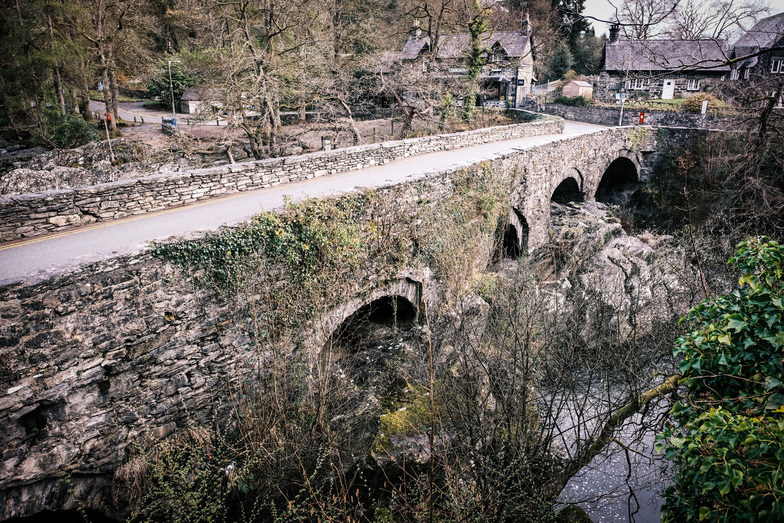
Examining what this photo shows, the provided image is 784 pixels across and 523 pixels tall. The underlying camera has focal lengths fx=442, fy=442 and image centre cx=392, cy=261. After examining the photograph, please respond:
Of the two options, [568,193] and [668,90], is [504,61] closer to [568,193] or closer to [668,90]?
[668,90]

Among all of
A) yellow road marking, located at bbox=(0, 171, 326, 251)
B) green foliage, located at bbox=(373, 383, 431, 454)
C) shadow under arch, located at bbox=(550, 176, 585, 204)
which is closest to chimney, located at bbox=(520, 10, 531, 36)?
shadow under arch, located at bbox=(550, 176, 585, 204)

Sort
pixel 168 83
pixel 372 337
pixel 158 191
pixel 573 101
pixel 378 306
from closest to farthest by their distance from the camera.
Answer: pixel 158 191
pixel 372 337
pixel 378 306
pixel 573 101
pixel 168 83

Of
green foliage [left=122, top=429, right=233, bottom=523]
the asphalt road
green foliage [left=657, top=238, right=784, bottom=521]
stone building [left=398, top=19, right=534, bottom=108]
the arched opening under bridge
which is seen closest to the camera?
green foliage [left=657, top=238, right=784, bottom=521]

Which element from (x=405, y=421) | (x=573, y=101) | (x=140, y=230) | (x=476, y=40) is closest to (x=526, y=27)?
(x=573, y=101)

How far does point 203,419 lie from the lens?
21.5 feet

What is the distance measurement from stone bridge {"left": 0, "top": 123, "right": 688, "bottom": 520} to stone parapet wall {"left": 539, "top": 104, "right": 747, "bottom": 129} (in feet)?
70.7

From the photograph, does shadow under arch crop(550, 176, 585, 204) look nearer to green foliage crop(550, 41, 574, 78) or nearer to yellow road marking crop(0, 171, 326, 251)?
yellow road marking crop(0, 171, 326, 251)

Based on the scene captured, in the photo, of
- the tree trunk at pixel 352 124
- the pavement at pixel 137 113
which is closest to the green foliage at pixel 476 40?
the tree trunk at pixel 352 124

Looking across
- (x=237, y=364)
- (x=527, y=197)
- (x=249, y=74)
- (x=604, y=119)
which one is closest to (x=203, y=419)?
(x=237, y=364)

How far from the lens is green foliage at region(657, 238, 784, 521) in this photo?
2.64 meters

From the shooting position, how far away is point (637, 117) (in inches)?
923

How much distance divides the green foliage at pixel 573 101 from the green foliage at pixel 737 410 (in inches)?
1116

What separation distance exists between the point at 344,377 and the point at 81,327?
4075mm

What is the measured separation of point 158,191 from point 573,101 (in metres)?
28.2
